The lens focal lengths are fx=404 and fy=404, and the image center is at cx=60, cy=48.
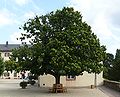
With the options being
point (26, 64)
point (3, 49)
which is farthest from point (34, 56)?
point (3, 49)

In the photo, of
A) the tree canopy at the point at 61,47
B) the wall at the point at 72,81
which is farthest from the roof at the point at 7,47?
the tree canopy at the point at 61,47

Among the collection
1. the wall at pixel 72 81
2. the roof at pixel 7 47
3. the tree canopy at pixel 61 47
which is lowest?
the wall at pixel 72 81

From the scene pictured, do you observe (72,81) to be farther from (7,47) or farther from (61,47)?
(7,47)

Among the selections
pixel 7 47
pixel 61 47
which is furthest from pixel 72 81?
pixel 7 47

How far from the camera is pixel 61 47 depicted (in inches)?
1379

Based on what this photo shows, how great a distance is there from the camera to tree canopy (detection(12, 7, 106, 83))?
114ft

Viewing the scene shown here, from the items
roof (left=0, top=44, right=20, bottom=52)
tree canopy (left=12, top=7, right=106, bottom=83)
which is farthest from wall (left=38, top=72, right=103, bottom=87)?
roof (left=0, top=44, right=20, bottom=52)

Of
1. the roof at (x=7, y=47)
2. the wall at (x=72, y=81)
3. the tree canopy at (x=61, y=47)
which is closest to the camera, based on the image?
the tree canopy at (x=61, y=47)

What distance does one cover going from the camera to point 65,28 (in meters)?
36.8

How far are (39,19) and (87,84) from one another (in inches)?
663

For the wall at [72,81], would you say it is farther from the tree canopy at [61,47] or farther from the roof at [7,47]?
the roof at [7,47]

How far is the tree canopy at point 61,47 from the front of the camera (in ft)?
114

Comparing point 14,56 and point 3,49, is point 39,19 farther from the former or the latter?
point 3,49

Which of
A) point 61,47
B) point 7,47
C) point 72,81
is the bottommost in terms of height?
point 72,81
